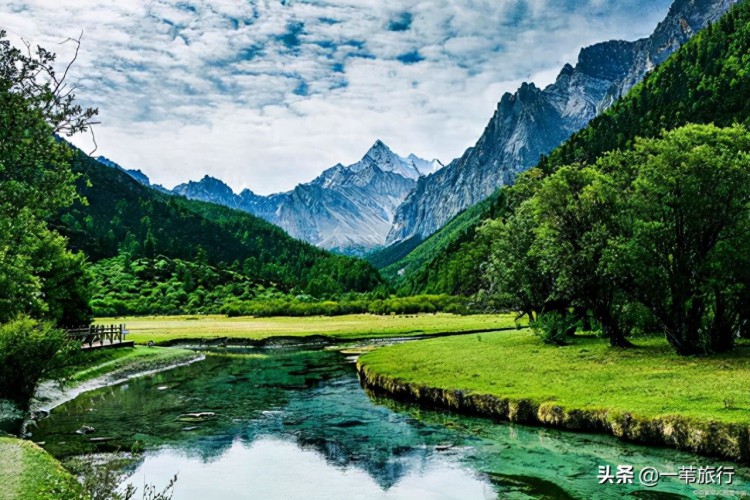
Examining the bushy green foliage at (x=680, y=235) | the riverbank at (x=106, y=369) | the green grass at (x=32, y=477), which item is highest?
the bushy green foliage at (x=680, y=235)

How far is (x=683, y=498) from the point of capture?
61.1 feet

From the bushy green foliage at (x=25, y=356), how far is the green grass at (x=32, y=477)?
1363cm

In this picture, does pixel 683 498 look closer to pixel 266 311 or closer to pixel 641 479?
pixel 641 479

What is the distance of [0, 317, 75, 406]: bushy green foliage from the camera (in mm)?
34531

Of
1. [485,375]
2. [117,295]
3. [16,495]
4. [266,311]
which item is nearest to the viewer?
[16,495]

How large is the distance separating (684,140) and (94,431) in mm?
43531

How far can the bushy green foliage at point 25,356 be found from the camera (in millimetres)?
34531

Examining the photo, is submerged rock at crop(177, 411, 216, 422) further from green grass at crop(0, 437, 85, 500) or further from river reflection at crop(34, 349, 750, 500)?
green grass at crop(0, 437, 85, 500)

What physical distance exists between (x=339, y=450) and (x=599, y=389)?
49.5 ft

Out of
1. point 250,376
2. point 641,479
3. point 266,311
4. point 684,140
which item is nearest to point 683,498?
point 641,479

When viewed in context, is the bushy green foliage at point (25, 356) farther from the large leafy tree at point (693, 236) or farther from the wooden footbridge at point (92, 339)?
the large leafy tree at point (693, 236)

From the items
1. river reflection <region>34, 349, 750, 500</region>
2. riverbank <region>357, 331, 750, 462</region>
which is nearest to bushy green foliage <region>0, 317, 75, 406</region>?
river reflection <region>34, 349, 750, 500</region>

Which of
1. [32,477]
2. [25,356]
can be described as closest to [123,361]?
[25,356]

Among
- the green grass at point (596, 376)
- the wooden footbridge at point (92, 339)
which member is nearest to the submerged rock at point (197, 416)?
the green grass at point (596, 376)
